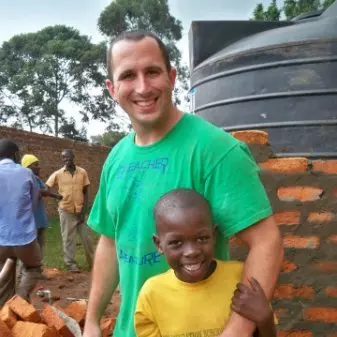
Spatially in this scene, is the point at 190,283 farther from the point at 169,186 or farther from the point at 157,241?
the point at 169,186

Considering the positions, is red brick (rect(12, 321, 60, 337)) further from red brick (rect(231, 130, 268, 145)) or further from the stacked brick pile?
red brick (rect(231, 130, 268, 145))

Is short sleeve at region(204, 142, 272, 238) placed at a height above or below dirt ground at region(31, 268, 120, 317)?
above

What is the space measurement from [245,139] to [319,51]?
2.67ft

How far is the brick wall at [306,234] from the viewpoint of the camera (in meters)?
2.98

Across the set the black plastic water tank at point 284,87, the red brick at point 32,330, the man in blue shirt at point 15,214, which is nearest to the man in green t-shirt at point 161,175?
the black plastic water tank at point 284,87

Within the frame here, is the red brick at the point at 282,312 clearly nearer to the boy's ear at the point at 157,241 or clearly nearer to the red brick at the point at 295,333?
the red brick at the point at 295,333

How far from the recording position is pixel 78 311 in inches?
178

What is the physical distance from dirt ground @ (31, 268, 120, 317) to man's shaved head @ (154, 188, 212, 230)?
406 centimetres

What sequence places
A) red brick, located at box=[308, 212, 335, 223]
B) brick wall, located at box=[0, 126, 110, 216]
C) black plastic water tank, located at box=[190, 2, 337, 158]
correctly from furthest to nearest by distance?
brick wall, located at box=[0, 126, 110, 216]
black plastic water tank, located at box=[190, 2, 337, 158]
red brick, located at box=[308, 212, 335, 223]

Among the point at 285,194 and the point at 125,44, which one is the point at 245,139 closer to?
the point at 285,194

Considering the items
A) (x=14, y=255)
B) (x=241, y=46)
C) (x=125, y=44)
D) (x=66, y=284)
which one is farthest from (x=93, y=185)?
(x=125, y=44)

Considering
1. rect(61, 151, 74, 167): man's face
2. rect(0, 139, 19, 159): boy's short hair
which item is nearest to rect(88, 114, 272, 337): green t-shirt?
rect(0, 139, 19, 159): boy's short hair

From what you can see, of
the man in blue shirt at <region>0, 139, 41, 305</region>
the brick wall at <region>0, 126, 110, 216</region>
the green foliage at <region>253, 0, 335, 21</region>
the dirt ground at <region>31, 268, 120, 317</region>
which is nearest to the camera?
the man in blue shirt at <region>0, 139, 41, 305</region>

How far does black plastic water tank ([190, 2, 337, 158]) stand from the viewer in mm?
3361
